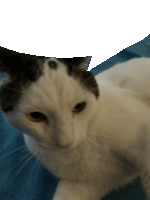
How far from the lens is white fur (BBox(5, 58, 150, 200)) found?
0.41m

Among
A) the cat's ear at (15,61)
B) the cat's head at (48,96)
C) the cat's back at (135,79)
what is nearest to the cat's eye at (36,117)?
the cat's head at (48,96)

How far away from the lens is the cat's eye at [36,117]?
17.5 inches

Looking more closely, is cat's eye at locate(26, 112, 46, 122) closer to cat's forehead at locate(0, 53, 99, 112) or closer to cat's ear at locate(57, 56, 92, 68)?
cat's forehead at locate(0, 53, 99, 112)

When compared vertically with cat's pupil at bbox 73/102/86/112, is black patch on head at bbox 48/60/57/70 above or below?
above

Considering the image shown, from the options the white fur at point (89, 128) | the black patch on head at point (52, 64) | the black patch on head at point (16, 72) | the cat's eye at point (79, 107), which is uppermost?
the black patch on head at point (52, 64)

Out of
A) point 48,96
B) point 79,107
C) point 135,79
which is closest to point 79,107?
point 79,107

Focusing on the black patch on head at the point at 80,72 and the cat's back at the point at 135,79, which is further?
the cat's back at the point at 135,79

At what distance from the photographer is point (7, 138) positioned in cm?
108

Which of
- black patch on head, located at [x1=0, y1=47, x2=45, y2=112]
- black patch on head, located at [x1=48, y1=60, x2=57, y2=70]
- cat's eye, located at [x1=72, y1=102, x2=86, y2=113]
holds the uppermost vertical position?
black patch on head, located at [x1=48, y1=60, x2=57, y2=70]

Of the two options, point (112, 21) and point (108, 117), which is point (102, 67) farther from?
point (112, 21)

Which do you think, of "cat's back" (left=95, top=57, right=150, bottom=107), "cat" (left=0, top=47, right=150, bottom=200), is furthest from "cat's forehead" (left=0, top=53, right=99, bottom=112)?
"cat's back" (left=95, top=57, right=150, bottom=107)

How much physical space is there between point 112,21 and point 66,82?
16 cm

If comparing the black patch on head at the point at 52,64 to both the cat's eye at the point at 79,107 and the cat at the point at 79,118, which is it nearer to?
the cat at the point at 79,118

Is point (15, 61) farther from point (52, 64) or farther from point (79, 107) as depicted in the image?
point (79, 107)
